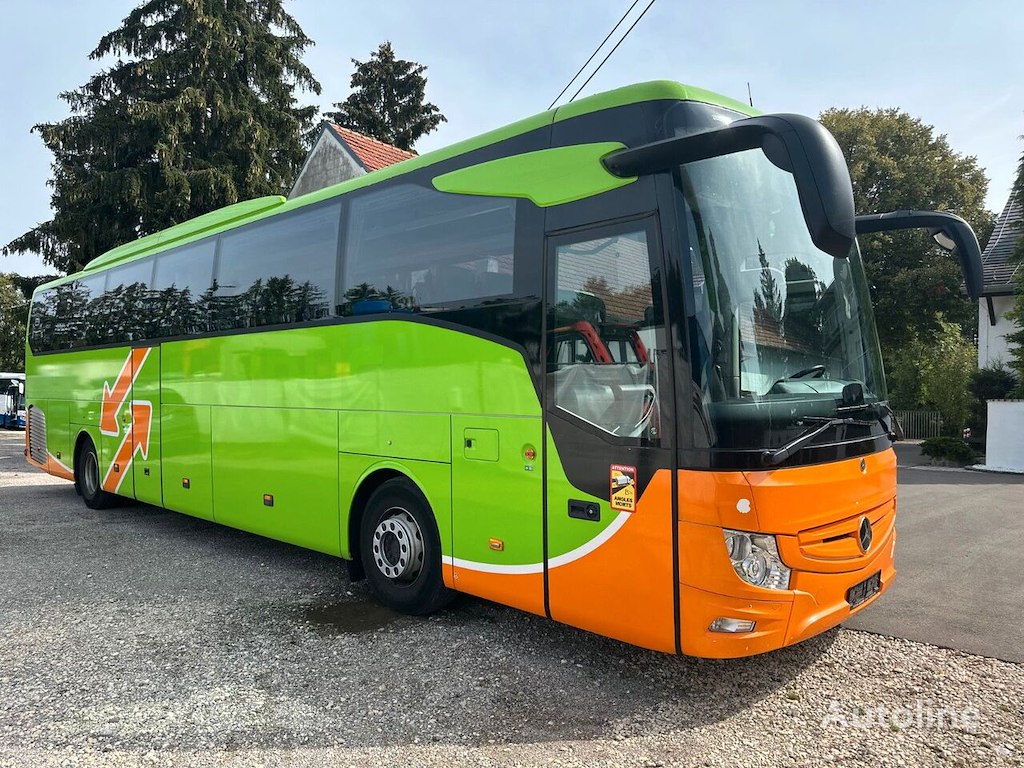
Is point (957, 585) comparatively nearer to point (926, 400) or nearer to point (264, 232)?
point (264, 232)

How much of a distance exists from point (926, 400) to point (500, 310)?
81.7ft

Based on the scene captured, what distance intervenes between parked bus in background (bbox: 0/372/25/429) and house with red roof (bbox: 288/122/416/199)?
24.5 metres

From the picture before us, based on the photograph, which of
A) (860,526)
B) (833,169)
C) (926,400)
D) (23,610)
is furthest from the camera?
(926,400)

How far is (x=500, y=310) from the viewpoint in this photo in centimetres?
472

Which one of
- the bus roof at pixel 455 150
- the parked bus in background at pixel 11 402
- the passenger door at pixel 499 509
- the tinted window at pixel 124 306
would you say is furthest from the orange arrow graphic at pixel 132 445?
the parked bus in background at pixel 11 402

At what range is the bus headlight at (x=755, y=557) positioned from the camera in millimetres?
3639

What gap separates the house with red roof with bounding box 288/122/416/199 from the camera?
18000mm

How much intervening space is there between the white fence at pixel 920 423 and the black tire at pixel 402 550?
24.9 meters

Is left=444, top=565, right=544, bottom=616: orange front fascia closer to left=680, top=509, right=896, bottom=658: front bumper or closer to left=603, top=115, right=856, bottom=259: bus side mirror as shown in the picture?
left=680, top=509, right=896, bottom=658: front bumper

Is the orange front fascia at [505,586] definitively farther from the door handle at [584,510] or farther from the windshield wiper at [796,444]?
the windshield wiper at [796,444]

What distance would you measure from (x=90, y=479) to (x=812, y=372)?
10.4m

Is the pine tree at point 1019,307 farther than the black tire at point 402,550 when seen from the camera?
Yes

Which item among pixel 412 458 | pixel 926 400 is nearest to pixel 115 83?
pixel 412 458

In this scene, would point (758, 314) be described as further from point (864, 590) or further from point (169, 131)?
point (169, 131)
